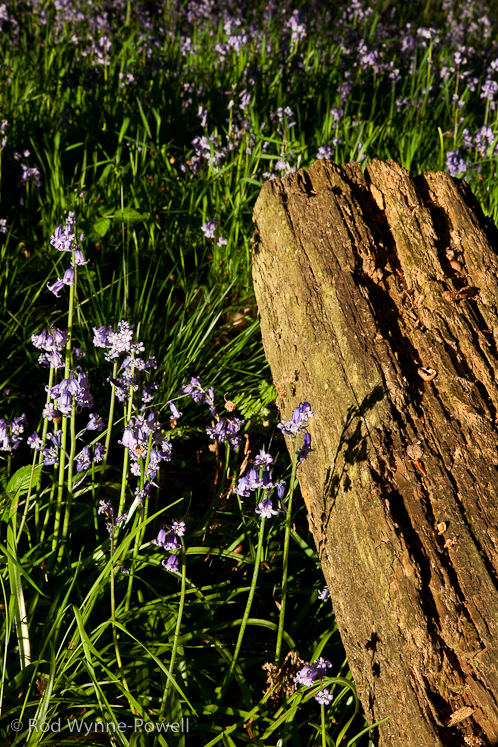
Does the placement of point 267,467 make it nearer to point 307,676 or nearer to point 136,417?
point 136,417

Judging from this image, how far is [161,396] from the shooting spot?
2.38 meters

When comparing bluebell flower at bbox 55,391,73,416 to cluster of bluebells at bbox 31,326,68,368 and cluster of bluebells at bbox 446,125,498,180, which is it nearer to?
cluster of bluebells at bbox 31,326,68,368

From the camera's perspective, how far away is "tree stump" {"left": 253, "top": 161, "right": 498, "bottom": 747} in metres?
1.35

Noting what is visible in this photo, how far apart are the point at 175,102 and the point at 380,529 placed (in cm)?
346

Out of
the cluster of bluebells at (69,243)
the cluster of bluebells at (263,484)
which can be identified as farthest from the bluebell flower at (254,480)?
the cluster of bluebells at (69,243)

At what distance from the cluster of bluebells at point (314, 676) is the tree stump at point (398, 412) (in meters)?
0.10

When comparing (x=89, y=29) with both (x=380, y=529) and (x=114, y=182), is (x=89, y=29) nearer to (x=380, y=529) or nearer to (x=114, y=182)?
(x=114, y=182)

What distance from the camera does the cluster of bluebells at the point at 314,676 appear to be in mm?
1438

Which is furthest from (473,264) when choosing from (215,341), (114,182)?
(114,182)

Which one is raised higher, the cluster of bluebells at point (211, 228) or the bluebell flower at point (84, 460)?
the cluster of bluebells at point (211, 228)

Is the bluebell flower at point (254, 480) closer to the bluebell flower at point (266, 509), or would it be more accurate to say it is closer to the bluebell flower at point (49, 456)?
the bluebell flower at point (266, 509)

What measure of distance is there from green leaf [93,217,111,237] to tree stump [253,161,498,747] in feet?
2.85

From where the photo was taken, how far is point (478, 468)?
5.07 feet

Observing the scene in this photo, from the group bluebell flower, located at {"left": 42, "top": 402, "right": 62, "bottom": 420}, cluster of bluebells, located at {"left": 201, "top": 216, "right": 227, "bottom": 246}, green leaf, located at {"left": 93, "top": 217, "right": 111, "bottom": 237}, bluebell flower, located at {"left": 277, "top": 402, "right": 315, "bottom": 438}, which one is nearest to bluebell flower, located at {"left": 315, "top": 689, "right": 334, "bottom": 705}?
bluebell flower, located at {"left": 277, "top": 402, "right": 315, "bottom": 438}
